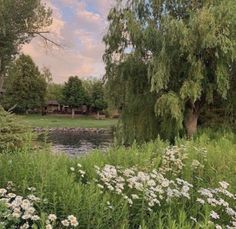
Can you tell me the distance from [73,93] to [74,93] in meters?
0.16

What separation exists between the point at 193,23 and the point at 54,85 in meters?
66.8

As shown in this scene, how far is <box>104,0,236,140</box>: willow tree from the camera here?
46.6 feet

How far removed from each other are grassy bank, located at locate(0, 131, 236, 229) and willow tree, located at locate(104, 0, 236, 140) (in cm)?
935

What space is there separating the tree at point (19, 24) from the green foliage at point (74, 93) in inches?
1596

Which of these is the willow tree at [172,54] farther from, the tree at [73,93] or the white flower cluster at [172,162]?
the tree at [73,93]

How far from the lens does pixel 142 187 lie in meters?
3.66

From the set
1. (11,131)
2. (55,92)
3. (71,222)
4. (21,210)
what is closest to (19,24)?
(11,131)

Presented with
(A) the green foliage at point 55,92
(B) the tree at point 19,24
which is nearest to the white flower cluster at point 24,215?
(B) the tree at point 19,24

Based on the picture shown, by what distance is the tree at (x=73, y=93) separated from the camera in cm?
6644

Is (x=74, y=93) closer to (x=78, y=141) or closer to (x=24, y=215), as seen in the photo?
(x=78, y=141)

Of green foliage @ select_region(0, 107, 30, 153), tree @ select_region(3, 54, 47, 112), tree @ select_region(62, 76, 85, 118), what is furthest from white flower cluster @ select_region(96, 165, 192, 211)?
tree @ select_region(62, 76, 85, 118)

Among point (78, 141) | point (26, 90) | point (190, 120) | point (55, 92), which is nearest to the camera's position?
point (190, 120)

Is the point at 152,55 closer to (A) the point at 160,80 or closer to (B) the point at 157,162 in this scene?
(A) the point at 160,80

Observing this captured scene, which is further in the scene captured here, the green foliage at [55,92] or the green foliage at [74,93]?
the green foliage at [55,92]
